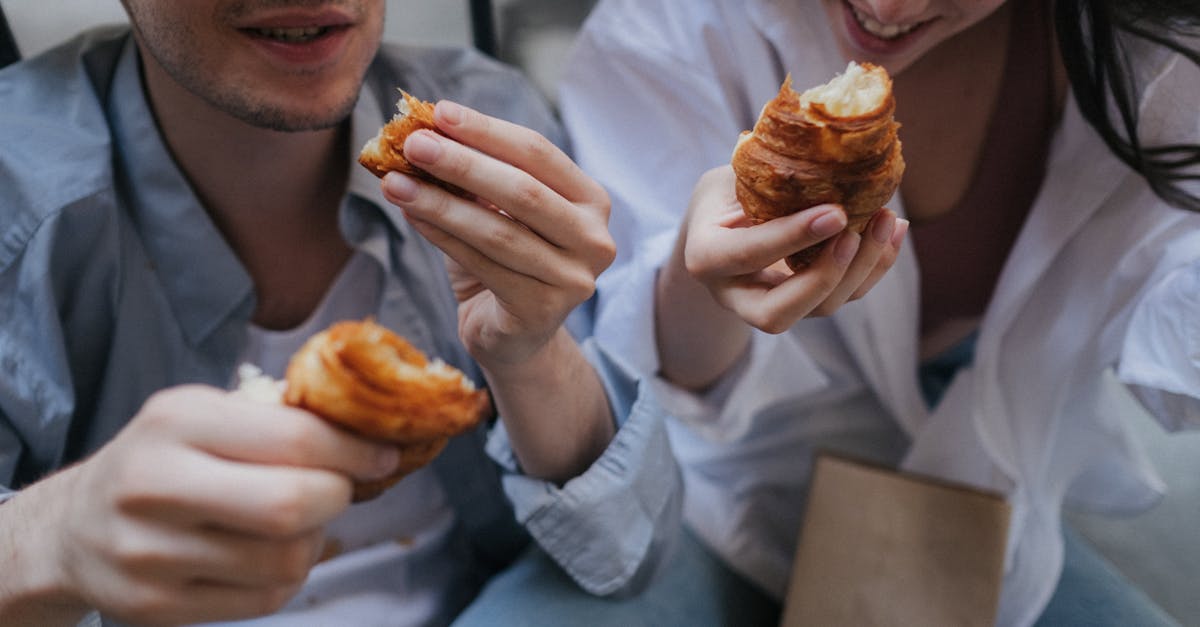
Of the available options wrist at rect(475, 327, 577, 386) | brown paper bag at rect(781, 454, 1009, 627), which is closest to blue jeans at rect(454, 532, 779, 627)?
brown paper bag at rect(781, 454, 1009, 627)

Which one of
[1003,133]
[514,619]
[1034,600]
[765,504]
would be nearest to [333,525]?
[514,619]

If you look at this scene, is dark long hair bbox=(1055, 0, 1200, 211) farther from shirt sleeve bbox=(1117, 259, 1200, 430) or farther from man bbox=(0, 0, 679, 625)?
man bbox=(0, 0, 679, 625)

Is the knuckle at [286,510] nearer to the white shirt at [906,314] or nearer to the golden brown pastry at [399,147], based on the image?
the golden brown pastry at [399,147]

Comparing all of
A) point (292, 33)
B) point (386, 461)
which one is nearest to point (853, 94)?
point (386, 461)

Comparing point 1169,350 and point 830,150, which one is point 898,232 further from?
point 1169,350

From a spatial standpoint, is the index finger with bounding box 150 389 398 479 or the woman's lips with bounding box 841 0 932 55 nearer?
the index finger with bounding box 150 389 398 479

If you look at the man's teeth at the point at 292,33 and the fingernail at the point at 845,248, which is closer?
Result: the fingernail at the point at 845,248

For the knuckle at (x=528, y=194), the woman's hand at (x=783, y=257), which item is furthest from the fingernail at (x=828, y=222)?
the knuckle at (x=528, y=194)
